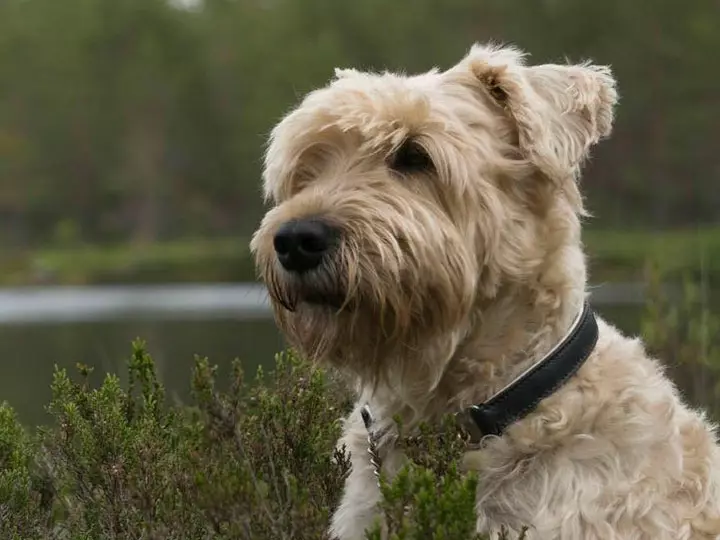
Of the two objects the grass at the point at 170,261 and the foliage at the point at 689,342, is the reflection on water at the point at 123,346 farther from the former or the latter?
the grass at the point at 170,261

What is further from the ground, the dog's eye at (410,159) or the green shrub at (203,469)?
the dog's eye at (410,159)

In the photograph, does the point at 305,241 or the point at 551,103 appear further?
the point at 551,103

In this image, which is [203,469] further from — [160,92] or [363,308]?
[160,92]

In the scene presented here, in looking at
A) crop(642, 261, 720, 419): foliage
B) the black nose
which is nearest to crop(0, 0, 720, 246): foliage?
crop(642, 261, 720, 419): foliage

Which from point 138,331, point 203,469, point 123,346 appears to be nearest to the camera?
point 203,469

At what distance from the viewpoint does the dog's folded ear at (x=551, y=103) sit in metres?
3.34

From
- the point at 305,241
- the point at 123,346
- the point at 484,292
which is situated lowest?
the point at 123,346

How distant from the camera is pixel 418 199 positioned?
3309 millimetres

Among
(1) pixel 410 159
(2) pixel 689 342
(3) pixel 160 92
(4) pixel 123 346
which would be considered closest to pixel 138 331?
(4) pixel 123 346

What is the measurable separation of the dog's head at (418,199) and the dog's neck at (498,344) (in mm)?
53

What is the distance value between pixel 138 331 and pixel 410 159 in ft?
58.1

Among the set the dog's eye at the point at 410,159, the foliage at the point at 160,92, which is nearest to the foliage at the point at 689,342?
the dog's eye at the point at 410,159

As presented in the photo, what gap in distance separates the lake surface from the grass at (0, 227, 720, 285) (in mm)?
4312

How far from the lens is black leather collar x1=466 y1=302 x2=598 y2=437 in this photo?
3.17 m
